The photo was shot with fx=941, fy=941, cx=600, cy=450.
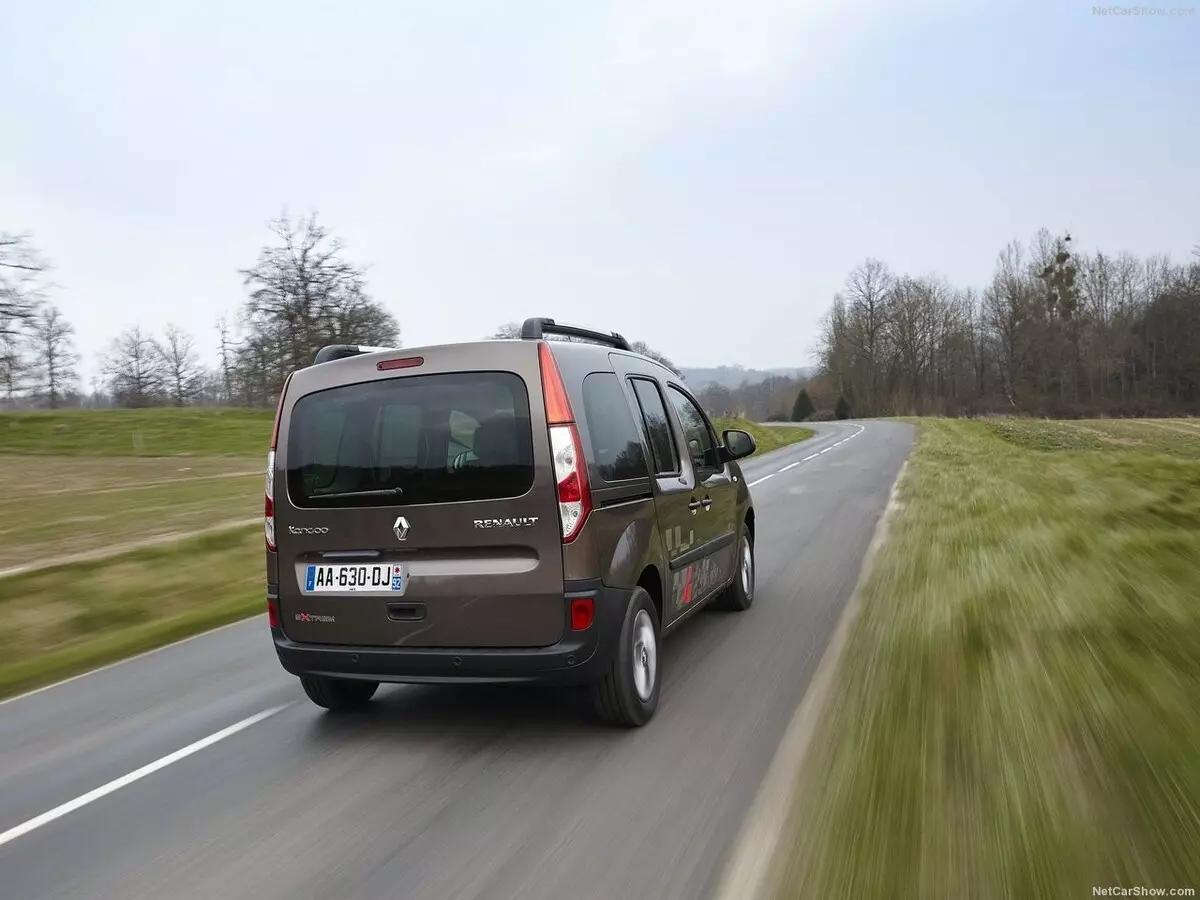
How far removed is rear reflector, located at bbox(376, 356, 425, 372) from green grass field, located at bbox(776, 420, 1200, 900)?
255 centimetres

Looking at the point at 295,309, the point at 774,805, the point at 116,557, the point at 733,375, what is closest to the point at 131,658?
the point at 116,557

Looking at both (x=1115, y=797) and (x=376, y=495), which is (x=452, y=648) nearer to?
(x=376, y=495)

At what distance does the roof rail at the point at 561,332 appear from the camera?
4.69m

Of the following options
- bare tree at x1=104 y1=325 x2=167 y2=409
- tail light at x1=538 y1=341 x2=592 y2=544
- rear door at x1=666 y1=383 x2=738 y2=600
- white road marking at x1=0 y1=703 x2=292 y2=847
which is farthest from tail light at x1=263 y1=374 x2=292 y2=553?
bare tree at x1=104 y1=325 x2=167 y2=409

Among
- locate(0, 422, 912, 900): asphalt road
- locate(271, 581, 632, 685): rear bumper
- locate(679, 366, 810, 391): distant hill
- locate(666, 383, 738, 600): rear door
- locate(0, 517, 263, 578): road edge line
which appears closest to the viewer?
locate(0, 422, 912, 900): asphalt road

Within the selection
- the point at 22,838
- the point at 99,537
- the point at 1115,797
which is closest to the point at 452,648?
the point at 22,838

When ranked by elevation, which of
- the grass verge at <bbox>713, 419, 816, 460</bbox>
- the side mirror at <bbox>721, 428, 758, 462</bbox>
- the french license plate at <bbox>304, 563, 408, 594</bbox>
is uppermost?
the side mirror at <bbox>721, 428, 758, 462</bbox>

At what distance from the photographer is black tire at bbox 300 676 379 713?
4.98 m

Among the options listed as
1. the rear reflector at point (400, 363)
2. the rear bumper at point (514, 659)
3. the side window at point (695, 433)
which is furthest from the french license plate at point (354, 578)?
the side window at point (695, 433)

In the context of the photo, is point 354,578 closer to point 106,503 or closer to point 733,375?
point 106,503

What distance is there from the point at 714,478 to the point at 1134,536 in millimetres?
4628

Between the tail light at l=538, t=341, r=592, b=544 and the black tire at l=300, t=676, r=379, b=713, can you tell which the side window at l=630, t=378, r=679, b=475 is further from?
the black tire at l=300, t=676, r=379, b=713

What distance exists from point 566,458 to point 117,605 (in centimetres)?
663

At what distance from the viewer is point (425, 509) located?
442 centimetres
